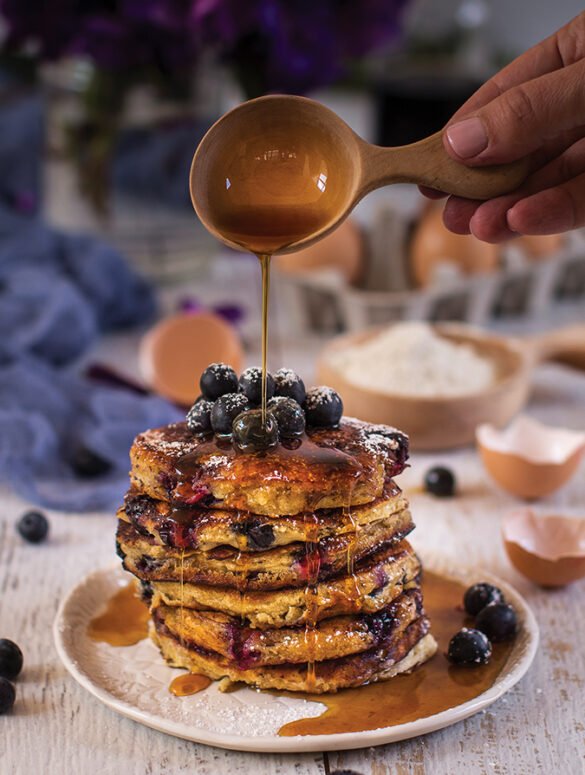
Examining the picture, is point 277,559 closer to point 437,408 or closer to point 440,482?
point 440,482

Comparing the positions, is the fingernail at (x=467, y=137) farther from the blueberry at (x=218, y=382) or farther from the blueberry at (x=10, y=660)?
the blueberry at (x=10, y=660)

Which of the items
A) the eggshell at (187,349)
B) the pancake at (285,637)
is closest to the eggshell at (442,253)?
the eggshell at (187,349)

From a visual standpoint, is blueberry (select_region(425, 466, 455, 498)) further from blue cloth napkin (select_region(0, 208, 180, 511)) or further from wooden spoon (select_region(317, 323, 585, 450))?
blue cloth napkin (select_region(0, 208, 180, 511))

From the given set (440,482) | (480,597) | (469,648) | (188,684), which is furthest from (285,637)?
A: (440,482)

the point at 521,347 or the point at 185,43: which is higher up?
the point at 185,43

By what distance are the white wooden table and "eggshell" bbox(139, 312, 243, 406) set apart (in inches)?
36.1

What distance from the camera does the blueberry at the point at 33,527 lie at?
7.97 feet

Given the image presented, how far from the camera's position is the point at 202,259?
445cm

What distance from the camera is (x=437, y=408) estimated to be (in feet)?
9.48

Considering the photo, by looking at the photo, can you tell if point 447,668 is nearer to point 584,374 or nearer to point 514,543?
point 514,543

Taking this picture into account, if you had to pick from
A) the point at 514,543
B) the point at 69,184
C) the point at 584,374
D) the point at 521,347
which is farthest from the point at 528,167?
the point at 69,184

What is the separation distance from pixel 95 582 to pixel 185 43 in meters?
2.15

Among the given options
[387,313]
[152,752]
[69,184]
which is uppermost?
[69,184]

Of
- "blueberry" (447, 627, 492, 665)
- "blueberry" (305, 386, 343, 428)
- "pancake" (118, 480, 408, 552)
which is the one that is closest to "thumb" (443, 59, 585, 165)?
"blueberry" (305, 386, 343, 428)
